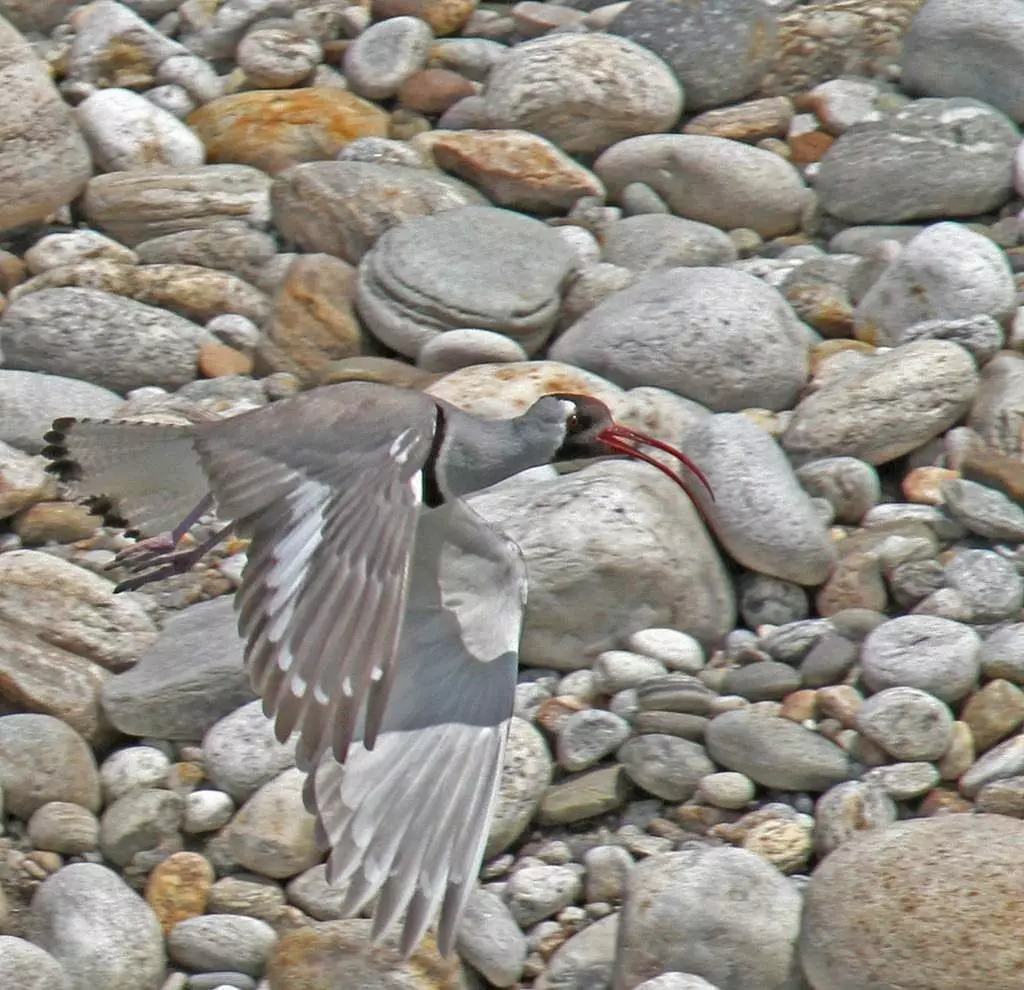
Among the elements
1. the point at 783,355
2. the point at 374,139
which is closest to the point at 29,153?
the point at 374,139

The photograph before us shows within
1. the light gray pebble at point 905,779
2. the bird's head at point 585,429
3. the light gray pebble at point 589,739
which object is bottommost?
the light gray pebble at point 589,739

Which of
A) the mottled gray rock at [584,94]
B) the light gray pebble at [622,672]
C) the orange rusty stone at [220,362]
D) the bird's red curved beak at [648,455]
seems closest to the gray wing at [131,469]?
the bird's red curved beak at [648,455]

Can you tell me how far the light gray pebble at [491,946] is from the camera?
4.66 metres

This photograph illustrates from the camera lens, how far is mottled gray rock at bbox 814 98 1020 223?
687cm

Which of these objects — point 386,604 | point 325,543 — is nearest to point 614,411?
point 325,543

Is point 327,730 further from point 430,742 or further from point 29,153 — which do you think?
point 29,153

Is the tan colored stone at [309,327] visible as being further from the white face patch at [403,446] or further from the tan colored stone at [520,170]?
the white face patch at [403,446]

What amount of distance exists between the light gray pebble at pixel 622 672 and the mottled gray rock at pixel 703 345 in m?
1.00

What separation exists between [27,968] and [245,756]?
2.46ft

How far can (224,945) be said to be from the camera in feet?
15.6

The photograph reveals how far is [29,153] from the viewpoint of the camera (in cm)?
677

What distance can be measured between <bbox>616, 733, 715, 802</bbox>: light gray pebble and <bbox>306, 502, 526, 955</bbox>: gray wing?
1.95ft

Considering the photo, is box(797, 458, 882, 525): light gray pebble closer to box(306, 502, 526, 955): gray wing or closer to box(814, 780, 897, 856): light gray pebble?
box(814, 780, 897, 856): light gray pebble

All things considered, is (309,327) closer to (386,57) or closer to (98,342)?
(98,342)
